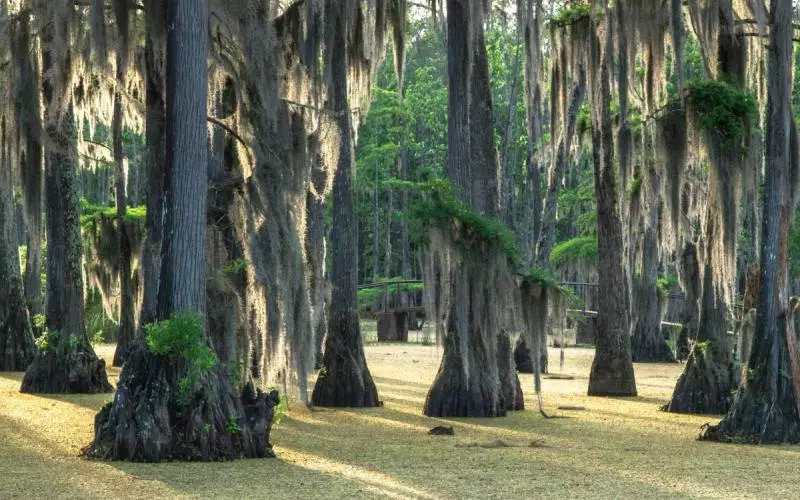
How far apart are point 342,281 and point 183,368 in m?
6.79

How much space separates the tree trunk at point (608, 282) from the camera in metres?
19.5

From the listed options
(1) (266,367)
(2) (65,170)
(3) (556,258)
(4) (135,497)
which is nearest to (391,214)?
(3) (556,258)

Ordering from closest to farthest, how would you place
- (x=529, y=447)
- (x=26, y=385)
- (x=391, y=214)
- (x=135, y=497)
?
1. (x=135, y=497)
2. (x=529, y=447)
3. (x=26, y=385)
4. (x=391, y=214)

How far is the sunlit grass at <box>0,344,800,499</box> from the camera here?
9477 millimetres

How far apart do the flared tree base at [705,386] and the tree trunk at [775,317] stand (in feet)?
10.4

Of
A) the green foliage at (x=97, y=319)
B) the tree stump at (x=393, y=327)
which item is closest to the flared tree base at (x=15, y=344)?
the green foliage at (x=97, y=319)

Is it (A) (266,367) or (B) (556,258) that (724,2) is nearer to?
(A) (266,367)

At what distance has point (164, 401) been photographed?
11.0m

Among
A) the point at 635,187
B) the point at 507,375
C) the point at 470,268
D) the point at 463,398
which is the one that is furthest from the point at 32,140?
the point at 635,187

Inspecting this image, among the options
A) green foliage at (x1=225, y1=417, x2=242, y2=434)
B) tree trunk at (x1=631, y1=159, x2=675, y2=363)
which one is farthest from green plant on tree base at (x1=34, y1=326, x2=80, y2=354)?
tree trunk at (x1=631, y1=159, x2=675, y2=363)

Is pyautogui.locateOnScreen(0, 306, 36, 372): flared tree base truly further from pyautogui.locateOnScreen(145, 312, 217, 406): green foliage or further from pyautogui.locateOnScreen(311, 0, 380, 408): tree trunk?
pyautogui.locateOnScreen(145, 312, 217, 406): green foliage

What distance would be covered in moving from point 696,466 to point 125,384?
5071 mm

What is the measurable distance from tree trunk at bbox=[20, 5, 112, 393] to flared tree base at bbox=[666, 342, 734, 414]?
833 centimetres

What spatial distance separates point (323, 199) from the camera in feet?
57.2
